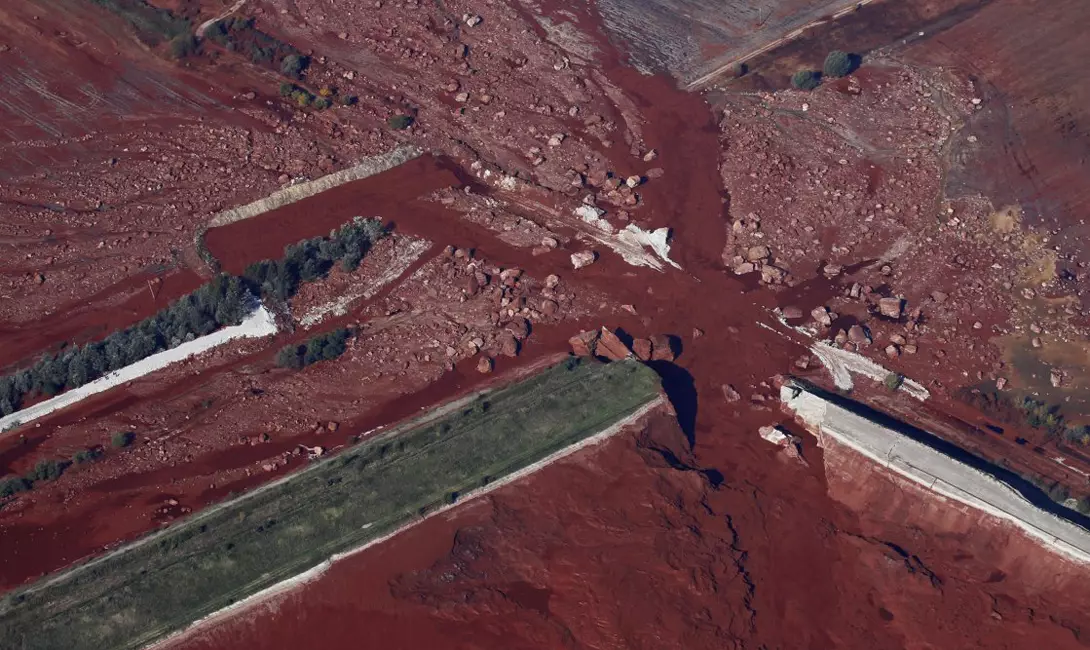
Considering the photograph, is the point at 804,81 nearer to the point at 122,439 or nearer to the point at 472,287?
the point at 472,287

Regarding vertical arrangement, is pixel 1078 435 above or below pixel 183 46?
below

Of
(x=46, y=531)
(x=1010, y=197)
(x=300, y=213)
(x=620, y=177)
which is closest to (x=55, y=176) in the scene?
(x=300, y=213)

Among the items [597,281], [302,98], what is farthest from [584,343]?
[302,98]

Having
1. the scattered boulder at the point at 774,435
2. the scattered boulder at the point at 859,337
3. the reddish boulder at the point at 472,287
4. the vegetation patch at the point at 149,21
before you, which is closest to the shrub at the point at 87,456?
the reddish boulder at the point at 472,287

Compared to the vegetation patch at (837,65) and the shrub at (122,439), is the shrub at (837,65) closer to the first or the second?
the vegetation patch at (837,65)

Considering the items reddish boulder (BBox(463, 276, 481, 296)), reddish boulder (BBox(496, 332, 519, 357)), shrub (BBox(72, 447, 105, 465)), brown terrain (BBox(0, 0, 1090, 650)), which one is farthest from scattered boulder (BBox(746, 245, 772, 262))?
shrub (BBox(72, 447, 105, 465))

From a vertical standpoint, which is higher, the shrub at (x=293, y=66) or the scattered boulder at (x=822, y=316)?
the shrub at (x=293, y=66)
